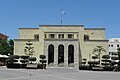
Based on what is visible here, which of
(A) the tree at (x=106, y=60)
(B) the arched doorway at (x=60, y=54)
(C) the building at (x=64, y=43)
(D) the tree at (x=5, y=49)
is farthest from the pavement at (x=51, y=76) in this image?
(D) the tree at (x=5, y=49)

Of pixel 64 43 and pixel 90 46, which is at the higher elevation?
pixel 64 43

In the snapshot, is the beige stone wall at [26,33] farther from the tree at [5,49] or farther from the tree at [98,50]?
the tree at [98,50]

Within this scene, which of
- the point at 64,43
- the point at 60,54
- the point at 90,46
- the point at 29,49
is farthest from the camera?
the point at 90,46

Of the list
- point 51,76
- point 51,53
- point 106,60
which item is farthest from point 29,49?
point 51,76

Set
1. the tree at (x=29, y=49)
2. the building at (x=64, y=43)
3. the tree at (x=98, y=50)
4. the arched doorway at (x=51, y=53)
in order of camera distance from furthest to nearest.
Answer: the arched doorway at (x=51, y=53) → the building at (x=64, y=43) → the tree at (x=98, y=50) → the tree at (x=29, y=49)

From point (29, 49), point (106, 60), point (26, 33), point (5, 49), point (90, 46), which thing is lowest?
point (106, 60)

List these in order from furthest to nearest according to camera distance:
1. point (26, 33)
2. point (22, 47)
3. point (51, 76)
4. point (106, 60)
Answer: point (26, 33) < point (22, 47) < point (106, 60) < point (51, 76)

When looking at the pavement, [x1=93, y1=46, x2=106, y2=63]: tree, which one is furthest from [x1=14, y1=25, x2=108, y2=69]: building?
the pavement

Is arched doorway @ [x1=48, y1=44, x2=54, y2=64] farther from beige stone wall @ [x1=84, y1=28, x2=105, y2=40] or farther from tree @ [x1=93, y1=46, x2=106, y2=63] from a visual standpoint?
tree @ [x1=93, y1=46, x2=106, y2=63]

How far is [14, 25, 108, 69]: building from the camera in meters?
75.6

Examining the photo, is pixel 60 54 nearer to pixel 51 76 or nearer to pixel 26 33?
pixel 26 33

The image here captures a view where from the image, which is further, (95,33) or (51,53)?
(95,33)

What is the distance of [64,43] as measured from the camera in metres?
75.8

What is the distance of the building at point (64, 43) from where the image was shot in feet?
248
